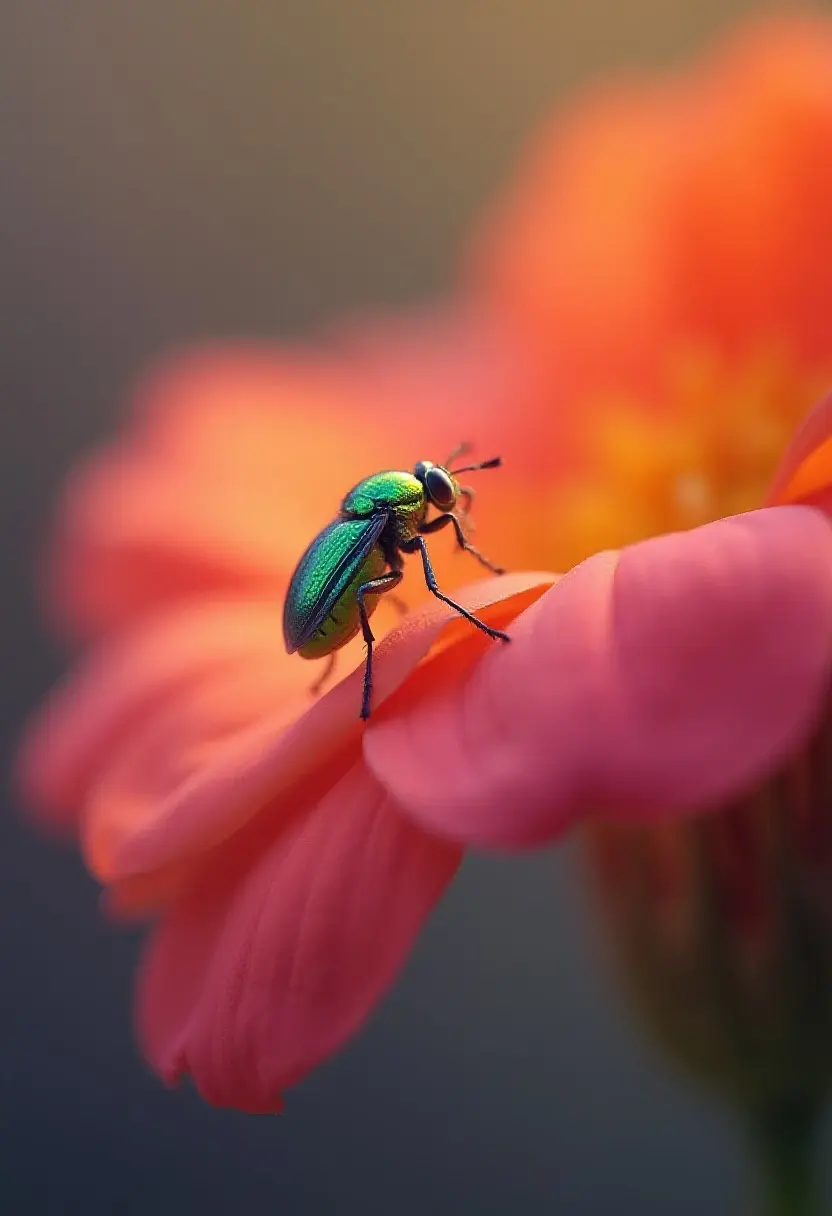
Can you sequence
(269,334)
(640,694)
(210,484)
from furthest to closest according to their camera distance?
(269,334) → (210,484) → (640,694)

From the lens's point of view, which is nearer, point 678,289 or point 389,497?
point 389,497

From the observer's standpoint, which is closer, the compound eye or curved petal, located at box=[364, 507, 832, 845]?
curved petal, located at box=[364, 507, 832, 845]

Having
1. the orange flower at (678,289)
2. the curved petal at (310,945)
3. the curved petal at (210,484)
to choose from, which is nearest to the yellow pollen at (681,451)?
the orange flower at (678,289)

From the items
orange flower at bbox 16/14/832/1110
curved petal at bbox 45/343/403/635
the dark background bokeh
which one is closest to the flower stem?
orange flower at bbox 16/14/832/1110

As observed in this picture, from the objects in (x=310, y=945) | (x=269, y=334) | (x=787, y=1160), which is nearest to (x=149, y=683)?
(x=310, y=945)

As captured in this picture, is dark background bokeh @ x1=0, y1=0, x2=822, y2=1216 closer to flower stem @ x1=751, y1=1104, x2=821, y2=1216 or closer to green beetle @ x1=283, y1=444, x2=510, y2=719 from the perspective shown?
flower stem @ x1=751, y1=1104, x2=821, y2=1216

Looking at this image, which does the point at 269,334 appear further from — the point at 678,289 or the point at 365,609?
the point at 365,609

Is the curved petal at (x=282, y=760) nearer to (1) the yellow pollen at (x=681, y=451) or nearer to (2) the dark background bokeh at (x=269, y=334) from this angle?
(1) the yellow pollen at (x=681, y=451)

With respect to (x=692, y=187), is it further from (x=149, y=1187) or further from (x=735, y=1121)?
(x=149, y=1187)
